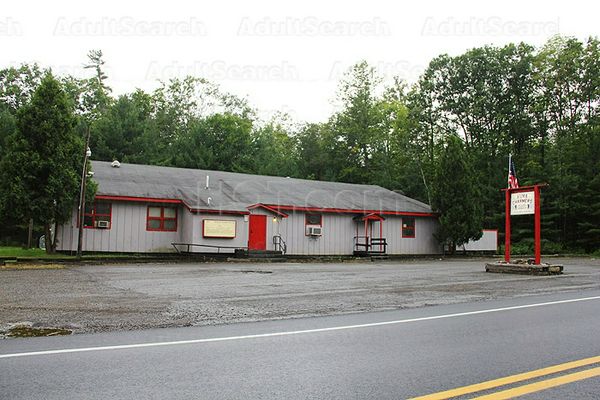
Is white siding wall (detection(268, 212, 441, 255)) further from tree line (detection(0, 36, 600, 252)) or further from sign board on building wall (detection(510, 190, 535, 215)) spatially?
sign board on building wall (detection(510, 190, 535, 215))

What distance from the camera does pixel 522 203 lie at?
19344 mm

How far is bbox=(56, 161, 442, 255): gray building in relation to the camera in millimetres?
25328

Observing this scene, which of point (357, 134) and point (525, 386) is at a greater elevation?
point (357, 134)

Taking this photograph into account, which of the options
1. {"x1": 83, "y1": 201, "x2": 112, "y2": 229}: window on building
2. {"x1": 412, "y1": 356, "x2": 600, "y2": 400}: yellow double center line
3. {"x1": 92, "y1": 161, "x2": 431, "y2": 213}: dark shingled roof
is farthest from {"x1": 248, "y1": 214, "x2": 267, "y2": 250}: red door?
{"x1": 412, "y1": 356, "x2": 600, "y2": 400}: yellow double center line

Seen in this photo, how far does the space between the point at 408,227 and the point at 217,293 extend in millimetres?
22410

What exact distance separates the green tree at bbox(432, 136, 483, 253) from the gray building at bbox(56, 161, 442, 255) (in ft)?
3.95

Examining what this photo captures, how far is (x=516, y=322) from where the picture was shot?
807 centimetres

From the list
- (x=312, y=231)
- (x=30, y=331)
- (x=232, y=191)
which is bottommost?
(x=30, y=331)

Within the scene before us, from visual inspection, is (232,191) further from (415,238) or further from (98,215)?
(415,238)

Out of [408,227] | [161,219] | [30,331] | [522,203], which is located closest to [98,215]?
[161,219]

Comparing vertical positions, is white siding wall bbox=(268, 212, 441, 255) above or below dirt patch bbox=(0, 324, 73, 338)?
above

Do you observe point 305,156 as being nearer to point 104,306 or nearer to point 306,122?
point 306,122

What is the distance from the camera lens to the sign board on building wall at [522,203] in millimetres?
19016

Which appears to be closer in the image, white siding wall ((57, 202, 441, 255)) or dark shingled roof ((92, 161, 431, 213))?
white siding wall ((57, 202, 441, 255))
